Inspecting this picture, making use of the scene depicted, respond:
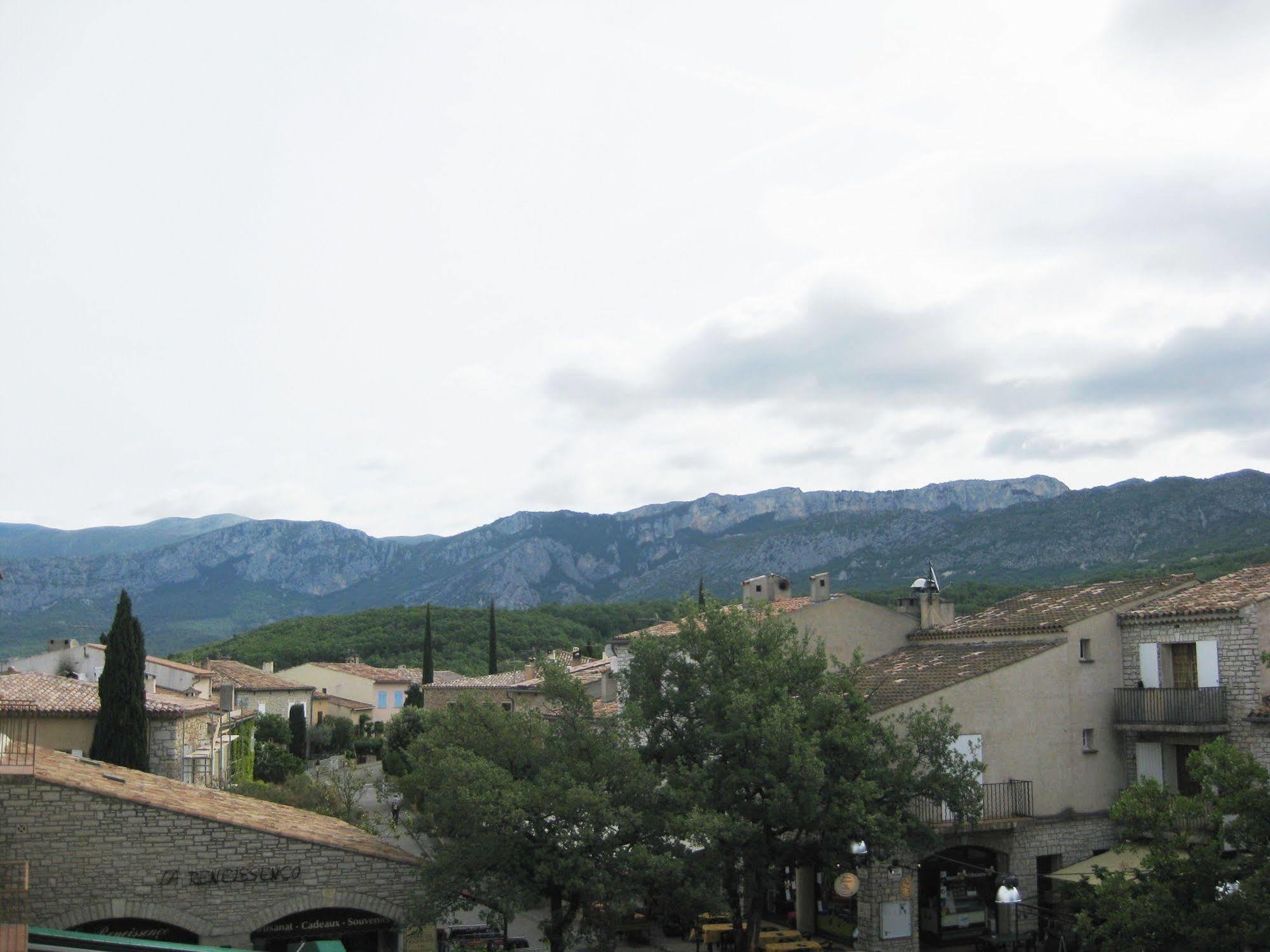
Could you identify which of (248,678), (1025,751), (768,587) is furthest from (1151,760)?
(248,678)

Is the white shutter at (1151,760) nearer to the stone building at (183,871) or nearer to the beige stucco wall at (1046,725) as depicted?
the beige stucco wall at (1046,725)

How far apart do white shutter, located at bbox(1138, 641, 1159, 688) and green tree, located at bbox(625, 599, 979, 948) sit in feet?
23.5

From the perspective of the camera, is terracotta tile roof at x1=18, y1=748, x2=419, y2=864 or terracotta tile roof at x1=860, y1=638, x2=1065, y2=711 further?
terracotta tile roof at x1=860, y1=638, x2=1065, y2=711

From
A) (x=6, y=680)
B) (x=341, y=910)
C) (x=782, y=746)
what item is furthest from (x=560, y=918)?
(x=6, y=680)

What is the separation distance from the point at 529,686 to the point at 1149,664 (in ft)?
94.0

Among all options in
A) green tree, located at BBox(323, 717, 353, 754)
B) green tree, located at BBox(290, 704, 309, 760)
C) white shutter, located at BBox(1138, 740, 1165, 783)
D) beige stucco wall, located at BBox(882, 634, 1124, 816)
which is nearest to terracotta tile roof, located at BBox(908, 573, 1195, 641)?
beige stucco wall, located at BBox(882, 634, 1124, 816)

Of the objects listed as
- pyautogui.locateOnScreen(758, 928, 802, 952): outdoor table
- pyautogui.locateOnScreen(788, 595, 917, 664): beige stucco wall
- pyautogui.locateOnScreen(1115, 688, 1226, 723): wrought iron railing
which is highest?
pyautogui.locateOnScreen(788, 595, 917, 664): beige stucco wall

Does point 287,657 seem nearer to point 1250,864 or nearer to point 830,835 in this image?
point 830,835

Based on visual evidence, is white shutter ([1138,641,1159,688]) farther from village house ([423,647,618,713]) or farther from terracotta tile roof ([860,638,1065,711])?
village house ([423,647,618,713])

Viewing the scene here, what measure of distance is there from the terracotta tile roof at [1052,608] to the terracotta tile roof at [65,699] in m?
23.1

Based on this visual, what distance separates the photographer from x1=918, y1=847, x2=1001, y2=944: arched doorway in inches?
1072

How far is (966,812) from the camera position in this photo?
22031 mm

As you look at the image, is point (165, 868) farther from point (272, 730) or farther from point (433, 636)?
point (433, 636)

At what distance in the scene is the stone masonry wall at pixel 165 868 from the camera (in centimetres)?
1766
